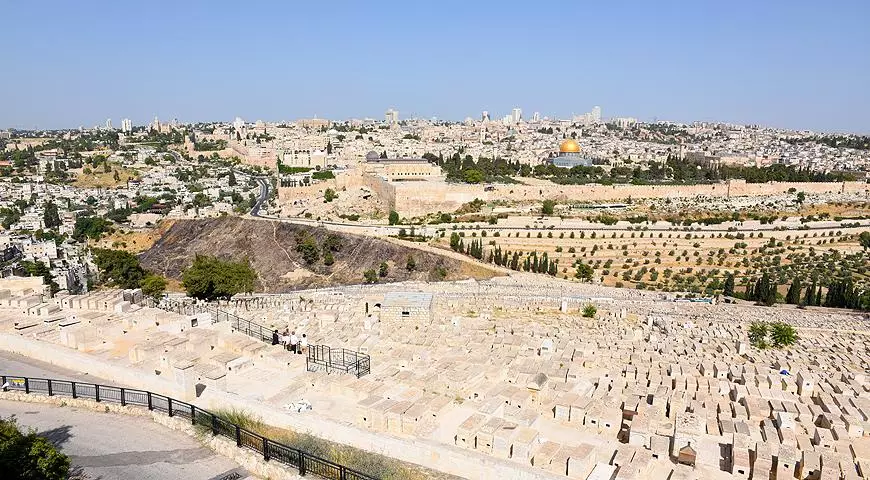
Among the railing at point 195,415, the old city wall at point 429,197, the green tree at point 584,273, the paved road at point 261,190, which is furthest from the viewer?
the paved road at point 261,190

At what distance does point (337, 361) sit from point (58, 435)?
4224 millimetres

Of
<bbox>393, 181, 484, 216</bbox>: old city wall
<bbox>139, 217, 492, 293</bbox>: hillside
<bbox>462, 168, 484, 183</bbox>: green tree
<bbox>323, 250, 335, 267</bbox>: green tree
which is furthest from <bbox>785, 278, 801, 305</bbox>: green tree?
<bbox>462, 168, 484, 183</bbox>: green tree

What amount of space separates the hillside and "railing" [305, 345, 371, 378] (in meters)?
17.8

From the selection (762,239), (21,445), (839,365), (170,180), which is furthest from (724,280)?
(170,180)

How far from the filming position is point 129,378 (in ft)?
29.3

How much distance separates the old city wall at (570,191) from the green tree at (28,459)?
36243mm

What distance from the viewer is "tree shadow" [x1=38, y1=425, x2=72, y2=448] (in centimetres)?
723

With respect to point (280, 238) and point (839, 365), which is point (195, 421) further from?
point (280, 238)

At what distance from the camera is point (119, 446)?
7156 mm

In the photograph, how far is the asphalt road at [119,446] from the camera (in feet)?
21.7

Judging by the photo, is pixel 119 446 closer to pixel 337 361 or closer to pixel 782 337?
pixel 337 361

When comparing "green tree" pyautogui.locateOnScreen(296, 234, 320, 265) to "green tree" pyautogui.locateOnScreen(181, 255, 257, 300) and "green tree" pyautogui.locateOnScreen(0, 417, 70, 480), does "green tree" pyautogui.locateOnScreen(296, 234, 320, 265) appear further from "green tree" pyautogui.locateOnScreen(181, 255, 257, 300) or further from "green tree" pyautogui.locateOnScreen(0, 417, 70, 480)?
"green tree" pyautogui.locateOnScreen(0, 417, 70, 480)

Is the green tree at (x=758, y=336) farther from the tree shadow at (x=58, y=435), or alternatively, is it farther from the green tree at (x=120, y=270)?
the green tree at (x=120, y=270)

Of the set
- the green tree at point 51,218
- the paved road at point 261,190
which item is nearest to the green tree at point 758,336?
the paved road at point 261,190
